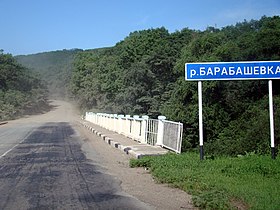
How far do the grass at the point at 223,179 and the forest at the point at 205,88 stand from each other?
4.17 metres

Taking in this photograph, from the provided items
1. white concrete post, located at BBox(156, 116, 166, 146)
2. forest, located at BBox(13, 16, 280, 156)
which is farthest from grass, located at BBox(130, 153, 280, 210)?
forest, located at BBox(13, 16, 280, 156)

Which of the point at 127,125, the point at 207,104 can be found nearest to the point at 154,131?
the point at 127,125

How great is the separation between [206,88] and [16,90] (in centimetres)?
7034

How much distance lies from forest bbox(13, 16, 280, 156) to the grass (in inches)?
164

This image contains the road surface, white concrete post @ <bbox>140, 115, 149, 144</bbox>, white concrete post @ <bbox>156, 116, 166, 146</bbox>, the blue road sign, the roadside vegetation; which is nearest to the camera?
the road surface

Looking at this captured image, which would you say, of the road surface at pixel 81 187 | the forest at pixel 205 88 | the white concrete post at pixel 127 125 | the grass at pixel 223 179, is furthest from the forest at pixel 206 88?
the road surface at pixel 81 187

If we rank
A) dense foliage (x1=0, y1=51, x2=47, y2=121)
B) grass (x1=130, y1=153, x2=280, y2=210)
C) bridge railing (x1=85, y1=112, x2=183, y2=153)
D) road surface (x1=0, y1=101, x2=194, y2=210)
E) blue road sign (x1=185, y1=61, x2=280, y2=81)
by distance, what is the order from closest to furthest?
grass (x1=130, y1=153, x2=280, y2=210), road surface (x1=0, y1=101, x2=194, y2=210), blue road sign (x1=185, y1=61, x2=280, y2=81), bridge railing (x1=85, y1=112, x2=183, y2=153), dense foliage (x1=0, y1=51, x2=47, y2=121)

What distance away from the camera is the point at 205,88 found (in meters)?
28.5

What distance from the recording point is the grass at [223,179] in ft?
21.2

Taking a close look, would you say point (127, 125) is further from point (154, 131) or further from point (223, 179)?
point (223, 179)

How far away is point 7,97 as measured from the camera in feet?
265

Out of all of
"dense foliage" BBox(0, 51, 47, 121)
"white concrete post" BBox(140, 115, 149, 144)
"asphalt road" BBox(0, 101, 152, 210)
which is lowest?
"asphalt road" BBox(0, 101, 152, 210)

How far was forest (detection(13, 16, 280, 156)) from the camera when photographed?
78.0 feet

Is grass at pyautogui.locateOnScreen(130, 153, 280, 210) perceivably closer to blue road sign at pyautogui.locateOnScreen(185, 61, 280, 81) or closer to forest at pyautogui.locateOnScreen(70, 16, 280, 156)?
blue road sign at pyautogui.locateOnScreen(185, 61, 280, 81)
